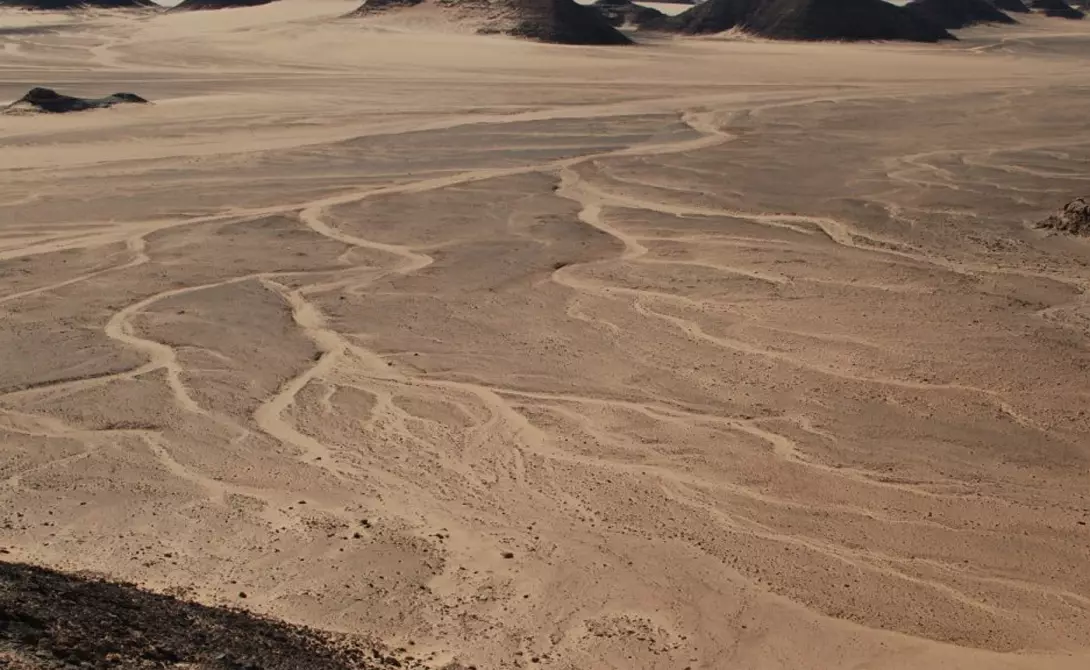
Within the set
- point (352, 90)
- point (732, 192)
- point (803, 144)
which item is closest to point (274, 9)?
point (352, 90)

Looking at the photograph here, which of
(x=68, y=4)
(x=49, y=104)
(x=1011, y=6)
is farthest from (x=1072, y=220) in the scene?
(x=1011, y=6)

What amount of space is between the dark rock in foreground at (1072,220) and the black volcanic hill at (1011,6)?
61.2 metres

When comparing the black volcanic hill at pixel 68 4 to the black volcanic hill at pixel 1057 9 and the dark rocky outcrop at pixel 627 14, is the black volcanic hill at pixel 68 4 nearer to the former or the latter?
the dark rocky outcrop at pixel 627 14

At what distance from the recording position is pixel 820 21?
160ft

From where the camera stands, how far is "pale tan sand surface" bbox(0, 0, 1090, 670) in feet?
16.5

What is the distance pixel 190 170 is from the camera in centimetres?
1577

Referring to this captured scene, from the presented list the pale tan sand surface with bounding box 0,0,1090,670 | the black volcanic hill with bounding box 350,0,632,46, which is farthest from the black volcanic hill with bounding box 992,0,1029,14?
the pale tan sand surface with bounding box 0,0,1090,670

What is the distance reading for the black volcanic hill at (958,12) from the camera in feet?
191

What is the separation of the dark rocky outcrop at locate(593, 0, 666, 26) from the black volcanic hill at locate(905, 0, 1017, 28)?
456 inches

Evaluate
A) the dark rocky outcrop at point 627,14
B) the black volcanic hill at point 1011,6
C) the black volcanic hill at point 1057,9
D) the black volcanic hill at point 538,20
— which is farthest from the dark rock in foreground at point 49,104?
the black volcanic hill at point 1057,9

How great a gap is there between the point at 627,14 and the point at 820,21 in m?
11.8

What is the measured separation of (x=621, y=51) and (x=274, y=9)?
21.6 meters

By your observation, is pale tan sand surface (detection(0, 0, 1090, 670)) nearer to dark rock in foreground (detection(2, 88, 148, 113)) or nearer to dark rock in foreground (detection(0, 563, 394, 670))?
dark rock in foreground (detection(0, 563, 394, 670))

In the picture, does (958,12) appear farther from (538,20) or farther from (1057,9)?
(538,20)
